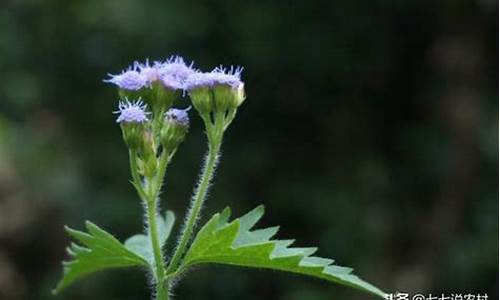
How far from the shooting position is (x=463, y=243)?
5727 millimetres

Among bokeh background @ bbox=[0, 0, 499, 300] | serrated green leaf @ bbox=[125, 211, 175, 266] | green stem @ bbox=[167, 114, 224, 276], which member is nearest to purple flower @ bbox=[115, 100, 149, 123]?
green stem @ bbox=[167, 114, 224, 276]

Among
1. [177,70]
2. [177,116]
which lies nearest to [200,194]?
→ [177,116]

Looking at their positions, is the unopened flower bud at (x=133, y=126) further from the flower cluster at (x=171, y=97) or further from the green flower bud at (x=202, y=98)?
the green flower bud at (x=202, y=98)

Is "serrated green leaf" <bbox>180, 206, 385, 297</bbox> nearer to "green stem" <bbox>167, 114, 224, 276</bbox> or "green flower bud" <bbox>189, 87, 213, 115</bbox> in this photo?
"green stem" <bbox>167, 114, 224, 276</bbox>

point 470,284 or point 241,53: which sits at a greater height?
point 241,53

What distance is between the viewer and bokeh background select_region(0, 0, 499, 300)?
5.58 m

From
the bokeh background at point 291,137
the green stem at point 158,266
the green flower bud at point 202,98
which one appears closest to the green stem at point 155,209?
the green stem at point 158,266

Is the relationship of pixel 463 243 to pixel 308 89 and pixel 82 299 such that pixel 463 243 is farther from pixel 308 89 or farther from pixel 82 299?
pixel 82 299

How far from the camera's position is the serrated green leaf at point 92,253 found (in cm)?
179

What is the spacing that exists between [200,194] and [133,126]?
0.65 ft

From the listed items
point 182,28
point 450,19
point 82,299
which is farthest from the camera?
point 450,19

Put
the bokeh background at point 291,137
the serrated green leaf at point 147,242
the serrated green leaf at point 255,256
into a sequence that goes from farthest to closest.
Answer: the bokeh background at point 291,137 → the serrated green leaf at point 147,242 → the serrated green leaf at point 255,256

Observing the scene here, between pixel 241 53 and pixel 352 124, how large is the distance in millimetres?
817

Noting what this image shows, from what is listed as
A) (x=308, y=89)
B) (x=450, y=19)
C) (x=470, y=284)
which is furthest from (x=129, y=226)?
(x=450, y=19)
